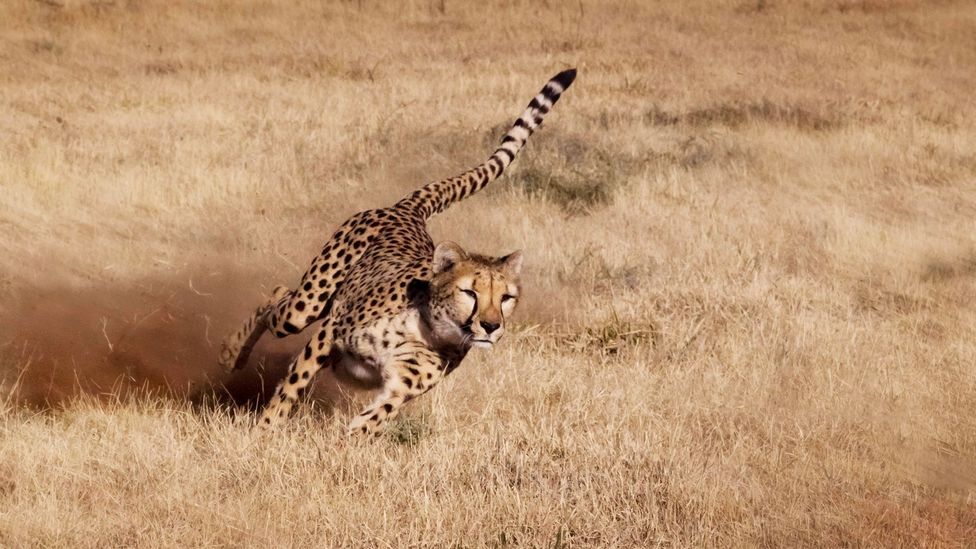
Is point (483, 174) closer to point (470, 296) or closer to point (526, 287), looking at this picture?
point (526, 287)

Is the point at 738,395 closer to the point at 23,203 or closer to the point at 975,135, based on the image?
the point at 23,203

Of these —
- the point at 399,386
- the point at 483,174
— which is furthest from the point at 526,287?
the point at 399,386

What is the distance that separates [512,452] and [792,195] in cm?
598

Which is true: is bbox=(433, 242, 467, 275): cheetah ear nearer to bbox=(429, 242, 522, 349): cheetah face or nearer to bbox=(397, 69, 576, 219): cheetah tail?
bbox=(429, 242, 522, 349): cheetah face

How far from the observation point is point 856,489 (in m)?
4.82

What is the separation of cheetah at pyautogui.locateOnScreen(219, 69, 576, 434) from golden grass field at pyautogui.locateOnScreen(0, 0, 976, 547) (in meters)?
0.18

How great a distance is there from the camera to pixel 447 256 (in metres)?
5.07

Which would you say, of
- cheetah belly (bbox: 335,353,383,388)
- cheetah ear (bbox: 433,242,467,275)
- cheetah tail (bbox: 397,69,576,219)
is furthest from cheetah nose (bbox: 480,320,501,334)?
cheetah tail (bbox: 397,69,576,219)

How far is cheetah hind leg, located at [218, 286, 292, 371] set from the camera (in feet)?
21.1

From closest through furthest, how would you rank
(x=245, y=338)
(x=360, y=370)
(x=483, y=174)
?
(x=360, y=370) → (x=245, y=338) → (x=483, y=174)

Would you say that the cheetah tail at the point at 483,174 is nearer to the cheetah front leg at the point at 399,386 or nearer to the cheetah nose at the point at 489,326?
the cheetah front leg at the point at 399,386

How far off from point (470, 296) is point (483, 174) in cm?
192

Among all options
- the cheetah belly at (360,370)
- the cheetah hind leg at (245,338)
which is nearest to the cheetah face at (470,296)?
the cheetah belly at (360,370)

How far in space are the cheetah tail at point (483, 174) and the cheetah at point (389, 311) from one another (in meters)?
0.30
